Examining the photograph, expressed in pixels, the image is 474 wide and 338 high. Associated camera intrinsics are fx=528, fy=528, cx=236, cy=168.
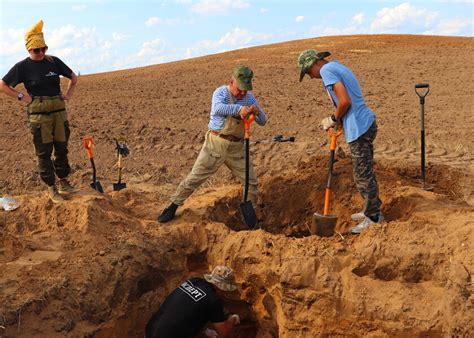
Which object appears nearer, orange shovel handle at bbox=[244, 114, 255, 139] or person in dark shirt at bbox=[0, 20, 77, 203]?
orange shovel handle at bbox=[244, 114, 255, 139]

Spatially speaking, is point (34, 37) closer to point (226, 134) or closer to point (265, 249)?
point (226, 134)

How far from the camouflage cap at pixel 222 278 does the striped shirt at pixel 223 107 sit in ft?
5.11

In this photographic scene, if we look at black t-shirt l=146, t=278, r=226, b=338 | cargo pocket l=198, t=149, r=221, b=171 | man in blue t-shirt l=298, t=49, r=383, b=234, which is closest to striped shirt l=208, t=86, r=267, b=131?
cargo pocket l=198, t=149, r=221, b=171

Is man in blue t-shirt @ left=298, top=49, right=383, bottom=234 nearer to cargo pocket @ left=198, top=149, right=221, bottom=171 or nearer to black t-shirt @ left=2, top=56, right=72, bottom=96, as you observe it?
cargo pocket @ left=198, top=149, right=221, bottom=171

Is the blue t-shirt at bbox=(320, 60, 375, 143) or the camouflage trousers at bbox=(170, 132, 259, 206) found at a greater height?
the blue t-shirt at bbox=(320, 60, 375, 143)

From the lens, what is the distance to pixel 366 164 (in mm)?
4941

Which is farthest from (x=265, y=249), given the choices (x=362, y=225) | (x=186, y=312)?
(x=362, y=225)

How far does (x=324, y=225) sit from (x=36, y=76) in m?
3.45

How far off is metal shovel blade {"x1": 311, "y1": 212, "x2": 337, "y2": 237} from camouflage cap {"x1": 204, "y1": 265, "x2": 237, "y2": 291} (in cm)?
99

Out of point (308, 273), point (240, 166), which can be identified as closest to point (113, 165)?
point (240, 166)

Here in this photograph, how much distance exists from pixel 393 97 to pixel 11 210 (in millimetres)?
9459

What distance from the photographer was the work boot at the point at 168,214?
5664 millimetres

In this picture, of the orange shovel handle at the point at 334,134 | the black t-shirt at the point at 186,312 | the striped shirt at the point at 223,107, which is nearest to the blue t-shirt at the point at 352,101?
the orange shovel handle at the point at 334,134

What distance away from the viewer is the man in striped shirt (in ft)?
17.3
